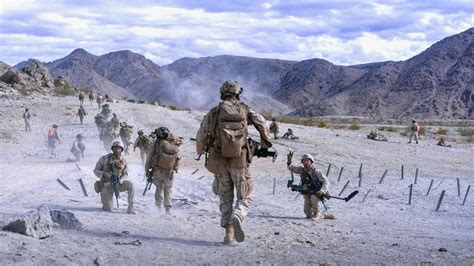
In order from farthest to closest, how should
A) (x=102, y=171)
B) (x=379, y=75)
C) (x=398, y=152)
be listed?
(x=379, y=75)
(x=398, y=152)
(x=102, y=171)

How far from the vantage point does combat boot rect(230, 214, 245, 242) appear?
24.2 ft

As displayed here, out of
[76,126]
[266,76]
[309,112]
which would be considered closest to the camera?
[76,126]

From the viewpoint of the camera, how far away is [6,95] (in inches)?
1807

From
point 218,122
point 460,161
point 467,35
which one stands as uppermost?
point 467,35

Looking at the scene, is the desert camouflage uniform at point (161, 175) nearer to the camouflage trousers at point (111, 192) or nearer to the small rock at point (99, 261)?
the camouflage trousers at point (111, 192)

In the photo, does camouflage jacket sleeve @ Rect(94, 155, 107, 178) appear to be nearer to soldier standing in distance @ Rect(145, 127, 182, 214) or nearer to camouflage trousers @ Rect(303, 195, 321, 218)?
soldier standing in distance @ Rect(145, 127, 182, 214)

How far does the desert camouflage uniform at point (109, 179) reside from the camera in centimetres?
966

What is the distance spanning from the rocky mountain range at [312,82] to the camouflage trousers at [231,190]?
280ft

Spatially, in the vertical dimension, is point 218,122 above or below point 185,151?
above

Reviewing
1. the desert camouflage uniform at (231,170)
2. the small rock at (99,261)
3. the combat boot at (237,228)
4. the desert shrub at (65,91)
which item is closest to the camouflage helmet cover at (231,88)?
the desert camouflage uniform at (231,170)

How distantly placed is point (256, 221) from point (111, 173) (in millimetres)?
2220

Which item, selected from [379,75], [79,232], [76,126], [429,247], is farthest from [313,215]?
[379,75]

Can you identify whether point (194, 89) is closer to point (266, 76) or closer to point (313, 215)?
point (266, 76)

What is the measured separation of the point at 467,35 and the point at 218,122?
370 feet
